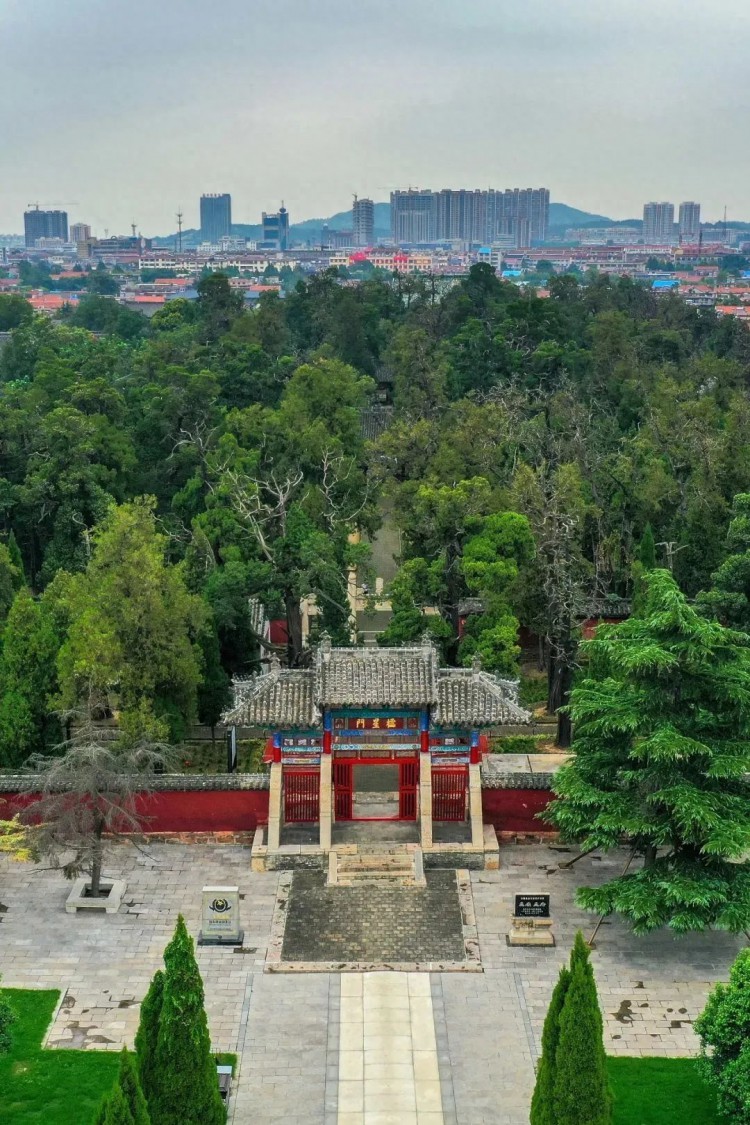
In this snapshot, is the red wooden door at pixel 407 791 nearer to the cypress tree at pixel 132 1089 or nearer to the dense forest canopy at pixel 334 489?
the dense forest canopy at pixel 334 489

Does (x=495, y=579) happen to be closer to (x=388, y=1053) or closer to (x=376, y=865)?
(x=376, y=865)

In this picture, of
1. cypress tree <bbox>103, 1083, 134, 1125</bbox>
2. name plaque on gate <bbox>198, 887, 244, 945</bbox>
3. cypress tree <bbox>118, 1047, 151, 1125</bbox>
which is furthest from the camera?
name plaque on gate <bbox>198, 887, 244, 945</bbox>

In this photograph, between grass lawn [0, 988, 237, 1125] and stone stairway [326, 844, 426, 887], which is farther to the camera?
stone stairway [326, 844, 426, 887]

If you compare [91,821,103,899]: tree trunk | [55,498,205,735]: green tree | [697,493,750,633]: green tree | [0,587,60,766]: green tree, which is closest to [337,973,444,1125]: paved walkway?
[91,821,103,899]: tree trunk

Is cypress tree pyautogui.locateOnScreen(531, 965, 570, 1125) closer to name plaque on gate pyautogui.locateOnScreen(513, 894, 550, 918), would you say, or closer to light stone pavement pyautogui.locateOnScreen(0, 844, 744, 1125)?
light stone pavement pyautogui.locateOnScreen(0, 844, 744, 1125)

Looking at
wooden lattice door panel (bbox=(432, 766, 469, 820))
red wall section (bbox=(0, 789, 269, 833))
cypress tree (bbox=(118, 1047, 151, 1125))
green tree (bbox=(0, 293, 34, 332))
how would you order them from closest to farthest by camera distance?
cypress tree (bbox=(118, 1047, 151, 1125))
wooden lattice door panel (bbox=(432, 766, 469, 820))
red wall section (bbox=(0, 789, 269, 833))
green tree (bbox=(0, 293, 34, 332))

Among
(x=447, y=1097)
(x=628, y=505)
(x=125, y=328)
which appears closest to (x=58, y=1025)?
(x=447, y=1097)

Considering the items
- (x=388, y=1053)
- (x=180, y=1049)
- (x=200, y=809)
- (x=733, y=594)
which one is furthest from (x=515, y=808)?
(x=180, y=1049)
